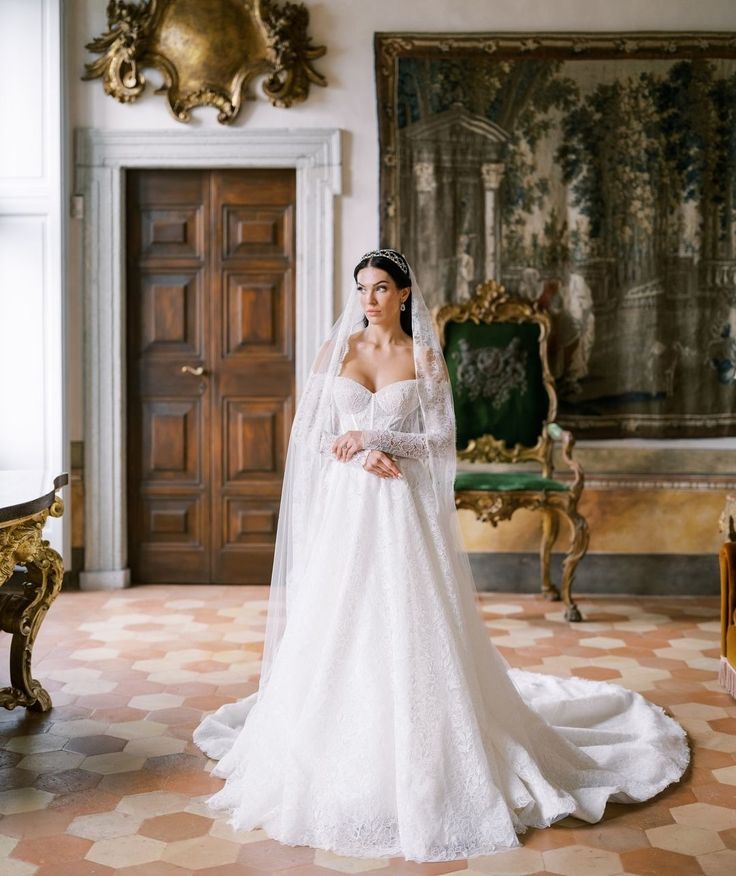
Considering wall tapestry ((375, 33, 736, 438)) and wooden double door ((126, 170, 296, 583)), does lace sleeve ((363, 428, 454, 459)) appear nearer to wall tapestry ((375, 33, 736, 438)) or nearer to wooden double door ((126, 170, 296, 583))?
wall tapestry ((375, 33, 736, 438))

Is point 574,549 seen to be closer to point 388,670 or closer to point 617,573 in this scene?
point 617,573

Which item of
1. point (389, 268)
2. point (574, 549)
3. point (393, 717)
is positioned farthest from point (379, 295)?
point (574, 549)

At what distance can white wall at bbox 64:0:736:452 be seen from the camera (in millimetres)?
5996

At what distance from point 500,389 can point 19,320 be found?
9.36ft

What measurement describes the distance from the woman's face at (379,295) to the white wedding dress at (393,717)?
226 millimetres

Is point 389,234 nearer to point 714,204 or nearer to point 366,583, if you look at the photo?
point 714,204

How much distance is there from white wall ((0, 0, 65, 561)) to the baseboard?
263 cm

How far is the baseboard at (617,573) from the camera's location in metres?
6.12

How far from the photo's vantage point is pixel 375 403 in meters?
3.16

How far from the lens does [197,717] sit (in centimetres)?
380

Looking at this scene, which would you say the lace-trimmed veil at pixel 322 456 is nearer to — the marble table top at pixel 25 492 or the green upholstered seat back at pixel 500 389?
the marble table top at pixel 25 492

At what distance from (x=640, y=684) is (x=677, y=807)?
1331mm

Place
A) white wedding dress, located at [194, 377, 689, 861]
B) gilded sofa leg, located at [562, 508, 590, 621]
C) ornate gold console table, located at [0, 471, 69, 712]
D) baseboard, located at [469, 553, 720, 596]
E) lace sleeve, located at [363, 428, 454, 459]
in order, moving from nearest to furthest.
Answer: white wedding dress, located at [194, 377, 689, 861]
lace sleeve, located at [363, 428, 454, 459]
ornate gold console table, located at [0, 471, 69, 712]
gilded sofa leg, located at [562, 508, 590, 621]
baseboard, located at [469, 553, 720, 596]

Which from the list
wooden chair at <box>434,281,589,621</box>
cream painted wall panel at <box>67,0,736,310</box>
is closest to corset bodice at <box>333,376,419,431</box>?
wooden chair at <box>434,281,589,621</box>
